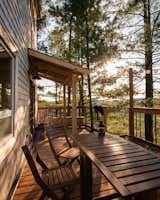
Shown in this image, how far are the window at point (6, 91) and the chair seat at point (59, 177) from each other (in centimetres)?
85

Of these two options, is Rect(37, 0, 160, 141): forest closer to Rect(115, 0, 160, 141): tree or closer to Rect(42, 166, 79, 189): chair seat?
Rect(115, 0, 160, 141): tree

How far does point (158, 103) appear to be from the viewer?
→ 24.5 feet

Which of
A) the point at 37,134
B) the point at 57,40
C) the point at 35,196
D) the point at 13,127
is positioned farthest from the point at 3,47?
the point at 57,40

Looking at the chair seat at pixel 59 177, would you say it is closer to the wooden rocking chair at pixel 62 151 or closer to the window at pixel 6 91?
the wooden rocking chair at pixel 62 151

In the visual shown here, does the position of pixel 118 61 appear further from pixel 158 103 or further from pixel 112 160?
pixel 112 160

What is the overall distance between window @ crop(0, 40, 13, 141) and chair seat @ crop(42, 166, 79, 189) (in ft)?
2.78

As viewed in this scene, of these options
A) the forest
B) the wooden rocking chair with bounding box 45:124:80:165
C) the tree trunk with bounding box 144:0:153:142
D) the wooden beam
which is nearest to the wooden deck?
the wooden rocking chair with bounding box 45:124:80:165

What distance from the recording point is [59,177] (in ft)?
6.98

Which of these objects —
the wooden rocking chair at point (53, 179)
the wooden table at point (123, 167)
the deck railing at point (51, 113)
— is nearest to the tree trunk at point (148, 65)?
the deck railing at point (51, 113)

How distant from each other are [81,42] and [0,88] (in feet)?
24.2

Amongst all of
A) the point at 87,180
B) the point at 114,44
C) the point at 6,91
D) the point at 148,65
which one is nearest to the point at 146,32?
the point at 148,65

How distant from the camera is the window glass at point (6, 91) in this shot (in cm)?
235

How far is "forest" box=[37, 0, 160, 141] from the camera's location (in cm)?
727

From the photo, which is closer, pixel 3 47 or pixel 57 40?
pixel 3 47
